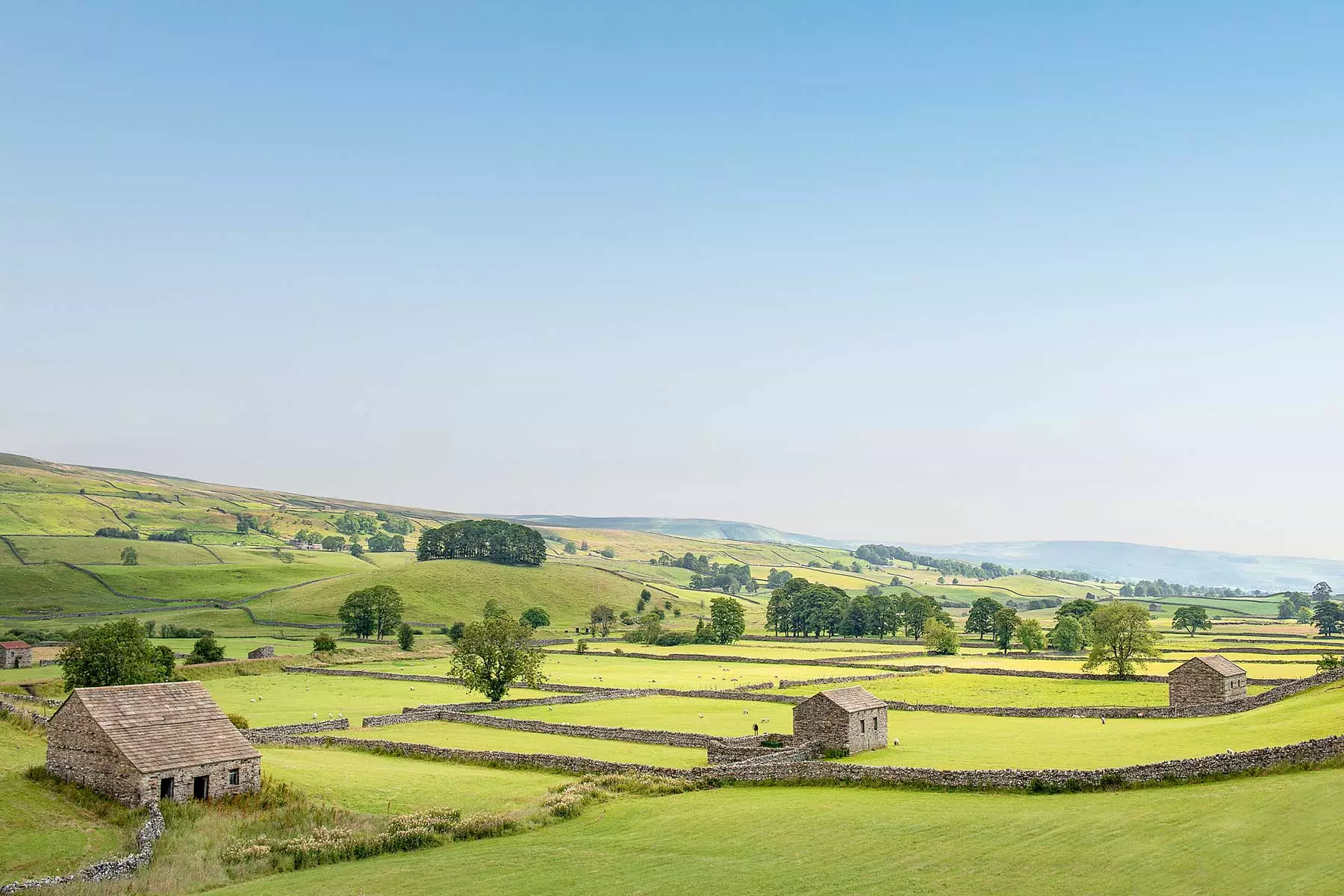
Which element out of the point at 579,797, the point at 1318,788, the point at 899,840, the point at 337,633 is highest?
the point at 1318,788

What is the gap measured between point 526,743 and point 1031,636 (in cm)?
7046

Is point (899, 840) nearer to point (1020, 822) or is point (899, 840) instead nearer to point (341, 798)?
point (1020, 822)

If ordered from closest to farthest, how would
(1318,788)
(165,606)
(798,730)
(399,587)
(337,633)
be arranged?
(1318,788), (798,730), (337,633), (165,606), (399,587)

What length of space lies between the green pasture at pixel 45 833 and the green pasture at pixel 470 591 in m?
99.7

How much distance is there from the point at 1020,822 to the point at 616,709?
126ft

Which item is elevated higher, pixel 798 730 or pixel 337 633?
pixel 798 730

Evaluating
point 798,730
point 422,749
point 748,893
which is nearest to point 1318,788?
point 748,893

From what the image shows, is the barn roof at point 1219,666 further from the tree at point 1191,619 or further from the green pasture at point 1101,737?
the tree at point 1191,619

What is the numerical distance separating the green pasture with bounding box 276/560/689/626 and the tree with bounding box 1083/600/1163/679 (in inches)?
3412

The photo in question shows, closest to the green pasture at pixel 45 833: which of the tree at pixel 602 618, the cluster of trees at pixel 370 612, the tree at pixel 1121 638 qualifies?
the tree at pixel 1121 638

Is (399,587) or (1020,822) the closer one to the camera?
(1020,822)

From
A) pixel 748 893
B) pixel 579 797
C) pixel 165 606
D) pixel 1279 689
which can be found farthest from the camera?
pixel 165 606

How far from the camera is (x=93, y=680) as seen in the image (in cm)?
5762

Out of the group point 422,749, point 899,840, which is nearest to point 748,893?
point 899,840
